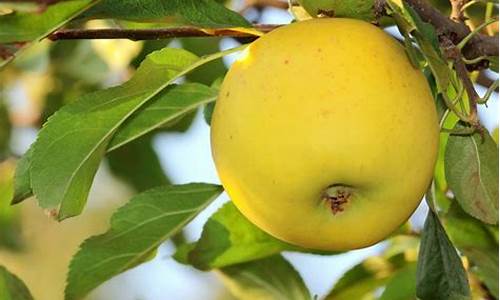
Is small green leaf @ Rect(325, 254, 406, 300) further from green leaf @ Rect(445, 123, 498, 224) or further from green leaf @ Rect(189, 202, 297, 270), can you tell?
green leaf @ Rect(445, 123, 498, 224)

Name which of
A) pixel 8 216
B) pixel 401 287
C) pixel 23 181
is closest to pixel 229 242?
pixel 401 287

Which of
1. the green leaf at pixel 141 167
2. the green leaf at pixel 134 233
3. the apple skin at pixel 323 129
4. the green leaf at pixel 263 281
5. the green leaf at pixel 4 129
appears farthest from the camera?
the green leaf at pixel 4 129

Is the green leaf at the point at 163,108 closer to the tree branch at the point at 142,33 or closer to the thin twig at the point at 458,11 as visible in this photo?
the tree branch at the point at 142,33

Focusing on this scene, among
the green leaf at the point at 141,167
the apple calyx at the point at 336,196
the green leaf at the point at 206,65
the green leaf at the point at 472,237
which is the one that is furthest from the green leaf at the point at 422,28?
the green leaf at the point at 141,167

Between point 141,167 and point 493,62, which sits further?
point 141,167

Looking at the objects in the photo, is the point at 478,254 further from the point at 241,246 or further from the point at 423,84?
the point at 423,84

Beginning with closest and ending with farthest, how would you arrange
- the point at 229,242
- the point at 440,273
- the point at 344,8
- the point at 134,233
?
the point at 344,8 < the point at 440,273 < the point at 134,233 < the point at 229,242

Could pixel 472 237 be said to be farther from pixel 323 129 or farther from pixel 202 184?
pixel 323 129
